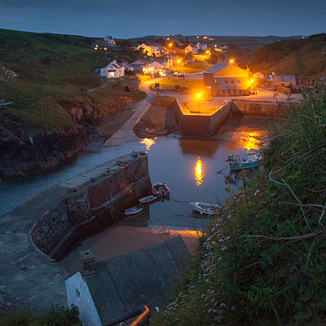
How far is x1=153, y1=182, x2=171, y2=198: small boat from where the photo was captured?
20.8 meters

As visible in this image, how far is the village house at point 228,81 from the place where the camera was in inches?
1902

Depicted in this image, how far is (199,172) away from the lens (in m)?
25.0

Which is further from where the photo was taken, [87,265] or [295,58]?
[295,58]

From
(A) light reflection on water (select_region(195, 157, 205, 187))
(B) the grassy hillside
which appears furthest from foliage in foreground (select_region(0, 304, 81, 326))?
(B) the grassy hillside

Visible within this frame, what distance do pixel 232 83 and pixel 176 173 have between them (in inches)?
1127

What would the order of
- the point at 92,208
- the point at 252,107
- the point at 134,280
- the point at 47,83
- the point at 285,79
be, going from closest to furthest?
the point at 134,280, the point at 92,208, the point at 47,83, the point at 252,107, the point at 285,79

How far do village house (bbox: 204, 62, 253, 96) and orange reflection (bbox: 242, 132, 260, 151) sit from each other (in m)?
13.7

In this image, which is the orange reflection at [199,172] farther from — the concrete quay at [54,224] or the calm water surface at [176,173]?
the concrete quay at [54,224]

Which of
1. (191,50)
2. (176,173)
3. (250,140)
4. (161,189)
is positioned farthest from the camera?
(191,50)

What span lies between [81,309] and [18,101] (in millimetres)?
28348

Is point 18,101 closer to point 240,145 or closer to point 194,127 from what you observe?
point 194,127

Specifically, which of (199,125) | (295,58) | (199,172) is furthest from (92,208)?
(295,58)

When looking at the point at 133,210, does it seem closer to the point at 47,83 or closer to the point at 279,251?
the point at 279,251

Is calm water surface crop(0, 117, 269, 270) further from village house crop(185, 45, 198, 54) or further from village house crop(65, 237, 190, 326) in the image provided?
village house crop(185, 45, 198, 54)
